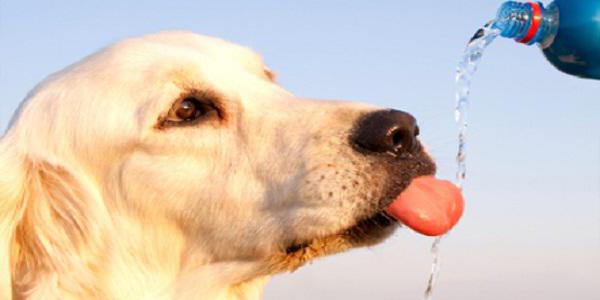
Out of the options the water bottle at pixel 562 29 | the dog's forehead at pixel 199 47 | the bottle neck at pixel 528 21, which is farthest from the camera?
the bottle neck at pixel 528 21

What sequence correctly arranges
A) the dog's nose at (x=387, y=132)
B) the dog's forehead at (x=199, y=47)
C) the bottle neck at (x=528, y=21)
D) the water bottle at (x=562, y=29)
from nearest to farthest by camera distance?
the dog's nose at (x=387, y=132), the dog's forehead at (x=199, y=47), the water bottle at (x=562, y=29), the bottle neck at (x=528, y=21)

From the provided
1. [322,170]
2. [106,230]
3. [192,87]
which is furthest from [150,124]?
[322,170]

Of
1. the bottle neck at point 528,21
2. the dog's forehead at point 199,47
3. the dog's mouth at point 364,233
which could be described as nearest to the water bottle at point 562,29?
the bottle neck at point 528,21

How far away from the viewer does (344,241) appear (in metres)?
5.18

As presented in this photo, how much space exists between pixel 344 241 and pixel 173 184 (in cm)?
100

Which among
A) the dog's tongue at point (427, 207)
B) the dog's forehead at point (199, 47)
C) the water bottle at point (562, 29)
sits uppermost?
the dog's forehead at point (199, 47)

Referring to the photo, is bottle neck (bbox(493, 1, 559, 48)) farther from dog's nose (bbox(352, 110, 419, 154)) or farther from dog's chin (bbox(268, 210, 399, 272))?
dog's chin (bbox(268, 210, 399, 272))

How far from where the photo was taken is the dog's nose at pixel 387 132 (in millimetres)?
5090

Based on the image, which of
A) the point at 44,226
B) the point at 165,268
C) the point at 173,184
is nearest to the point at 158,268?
the point at 165,268

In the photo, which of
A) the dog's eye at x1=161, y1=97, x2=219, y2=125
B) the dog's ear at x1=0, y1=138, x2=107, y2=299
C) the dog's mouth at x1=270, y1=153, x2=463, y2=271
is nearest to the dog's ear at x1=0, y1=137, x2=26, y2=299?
the dog's ear at x1=0, y1=138, x2=107, y2=299

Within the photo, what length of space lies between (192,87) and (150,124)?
33cm

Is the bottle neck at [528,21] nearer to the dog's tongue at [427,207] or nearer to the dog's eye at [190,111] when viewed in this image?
the dog's tongue at [427,207]

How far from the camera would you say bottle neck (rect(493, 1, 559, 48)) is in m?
7.44

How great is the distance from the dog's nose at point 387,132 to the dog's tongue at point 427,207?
217 mm
